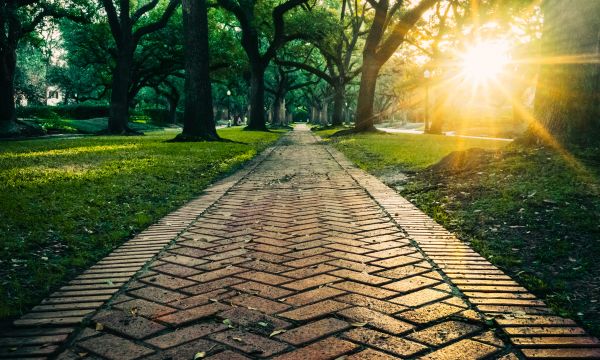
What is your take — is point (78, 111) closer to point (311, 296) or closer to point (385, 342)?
point (311, 296)

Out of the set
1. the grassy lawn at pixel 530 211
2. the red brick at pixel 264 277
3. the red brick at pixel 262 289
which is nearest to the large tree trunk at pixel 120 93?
the grassy lawn at pixel 530 211

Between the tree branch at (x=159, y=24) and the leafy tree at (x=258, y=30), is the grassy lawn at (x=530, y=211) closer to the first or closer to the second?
the leafy tree at (x=258, y=30)

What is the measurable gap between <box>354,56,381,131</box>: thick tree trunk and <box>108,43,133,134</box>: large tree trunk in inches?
428

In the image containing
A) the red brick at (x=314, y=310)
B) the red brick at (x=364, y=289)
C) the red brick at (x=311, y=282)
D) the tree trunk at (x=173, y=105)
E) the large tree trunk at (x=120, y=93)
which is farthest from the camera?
the tree trunk at (x=173, y=105)

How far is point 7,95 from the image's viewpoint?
56.9 feet

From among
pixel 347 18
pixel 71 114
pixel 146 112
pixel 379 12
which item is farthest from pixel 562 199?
pixel 146 112

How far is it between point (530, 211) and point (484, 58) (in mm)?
29234

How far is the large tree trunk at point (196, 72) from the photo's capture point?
43.5 feet

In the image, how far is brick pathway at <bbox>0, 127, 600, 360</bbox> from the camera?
200cm

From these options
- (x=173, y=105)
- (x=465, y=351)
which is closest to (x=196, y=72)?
(x=465, y=351)

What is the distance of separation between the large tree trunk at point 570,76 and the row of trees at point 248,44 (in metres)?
0.01

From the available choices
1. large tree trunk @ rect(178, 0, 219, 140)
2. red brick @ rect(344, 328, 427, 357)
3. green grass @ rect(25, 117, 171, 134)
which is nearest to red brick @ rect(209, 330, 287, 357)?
red brick @ rect(344, 328, 427, 357)

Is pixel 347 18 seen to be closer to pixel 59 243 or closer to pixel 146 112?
pixel 146 112

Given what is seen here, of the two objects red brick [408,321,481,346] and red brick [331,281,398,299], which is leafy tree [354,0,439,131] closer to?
red brick [331,281,398,299]
